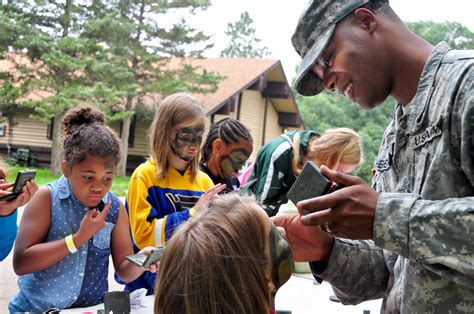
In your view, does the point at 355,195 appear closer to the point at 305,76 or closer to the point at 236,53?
the point at 305,76

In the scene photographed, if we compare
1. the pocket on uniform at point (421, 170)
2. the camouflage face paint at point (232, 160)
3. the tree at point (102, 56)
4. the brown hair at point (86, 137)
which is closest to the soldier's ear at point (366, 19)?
the pocket on uniform at point (421, 170)

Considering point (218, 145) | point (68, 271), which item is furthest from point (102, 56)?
point (68, 271)

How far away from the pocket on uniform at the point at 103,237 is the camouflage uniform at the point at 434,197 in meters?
1.39

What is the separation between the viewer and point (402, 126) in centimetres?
136

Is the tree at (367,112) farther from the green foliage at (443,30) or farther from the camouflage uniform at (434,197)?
the camouflage uniform at (434,197)

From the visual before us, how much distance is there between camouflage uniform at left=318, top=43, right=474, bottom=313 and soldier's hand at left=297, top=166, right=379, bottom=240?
0.07ft

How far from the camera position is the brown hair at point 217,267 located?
1207 mm

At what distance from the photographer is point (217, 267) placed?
47.8 inches

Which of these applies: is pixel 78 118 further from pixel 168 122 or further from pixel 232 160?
pixel 232 160

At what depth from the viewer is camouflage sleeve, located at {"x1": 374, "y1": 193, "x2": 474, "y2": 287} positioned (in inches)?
42.5

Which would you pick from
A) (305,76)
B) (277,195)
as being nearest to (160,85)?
(277,195)

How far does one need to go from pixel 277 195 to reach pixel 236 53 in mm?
51346

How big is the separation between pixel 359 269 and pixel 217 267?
508 mm

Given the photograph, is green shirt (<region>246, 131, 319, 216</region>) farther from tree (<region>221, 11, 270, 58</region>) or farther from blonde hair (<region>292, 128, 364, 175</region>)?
tree (<region>221, 11, 270, 58</region>)
